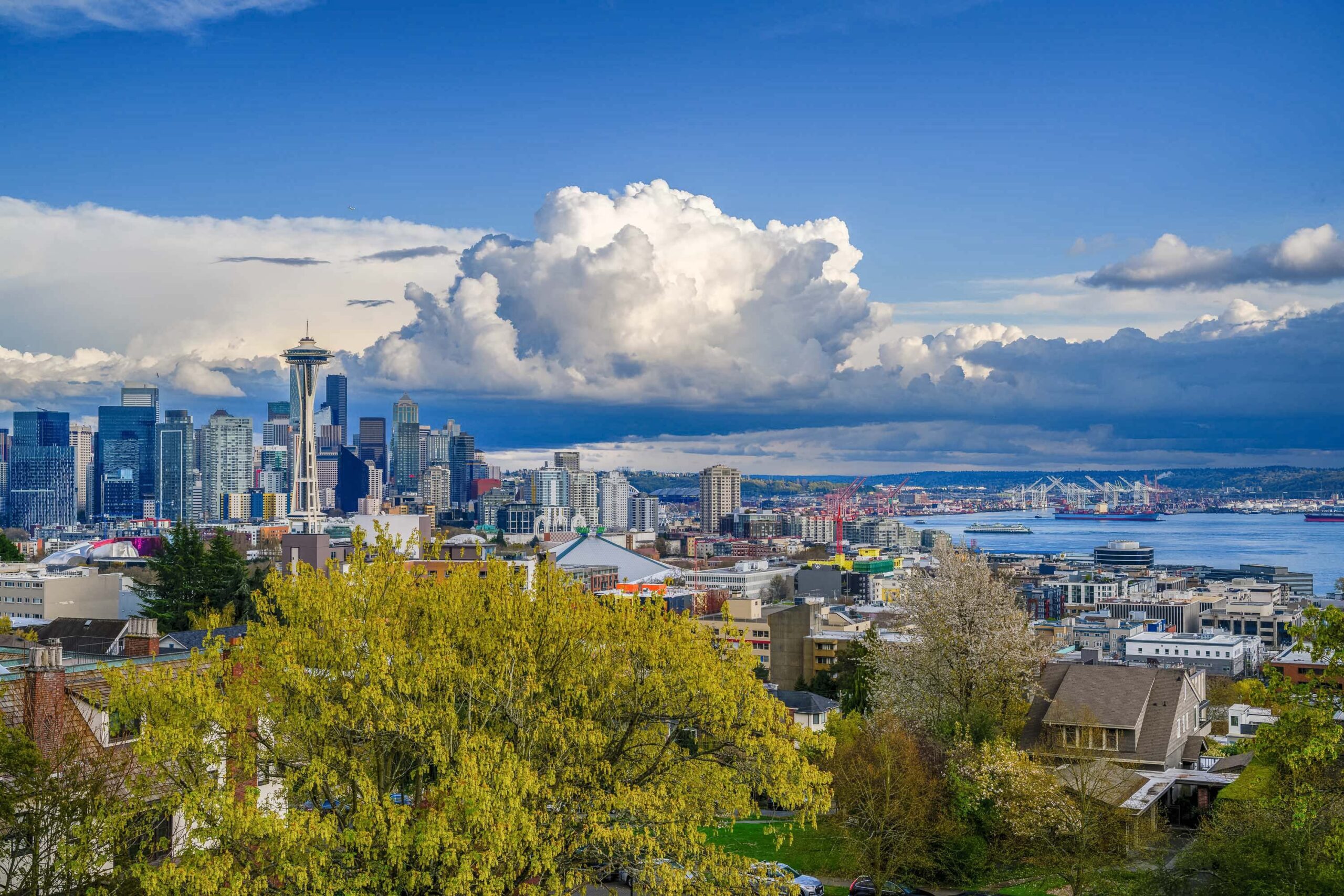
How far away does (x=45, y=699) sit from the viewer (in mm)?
14609

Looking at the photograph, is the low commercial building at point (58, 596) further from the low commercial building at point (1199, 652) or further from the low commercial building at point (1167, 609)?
the low commercial building at point (1167, 609)

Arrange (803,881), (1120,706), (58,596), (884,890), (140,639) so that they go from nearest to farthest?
(884,890) → (803,881) → (1120,706) → (140,639) → (58,596)

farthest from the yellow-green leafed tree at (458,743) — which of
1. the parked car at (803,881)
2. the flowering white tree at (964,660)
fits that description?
the flowering white tree at (964,660)

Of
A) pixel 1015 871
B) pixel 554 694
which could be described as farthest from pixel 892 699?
pixel 554 694

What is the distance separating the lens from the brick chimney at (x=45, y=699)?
1344 cm

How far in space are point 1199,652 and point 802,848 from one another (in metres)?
66.5

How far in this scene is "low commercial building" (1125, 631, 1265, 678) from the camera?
272 ft

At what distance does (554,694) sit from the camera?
14.9 meters

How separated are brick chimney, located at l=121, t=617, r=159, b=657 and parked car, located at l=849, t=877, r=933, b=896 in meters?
14.5

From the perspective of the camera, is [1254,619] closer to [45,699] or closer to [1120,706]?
[1120,706]

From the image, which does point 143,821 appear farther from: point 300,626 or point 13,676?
point 13,676

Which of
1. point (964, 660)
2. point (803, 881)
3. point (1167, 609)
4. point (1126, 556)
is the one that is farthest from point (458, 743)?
point (1126, 556)

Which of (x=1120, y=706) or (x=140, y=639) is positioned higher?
(x=140, y=639)

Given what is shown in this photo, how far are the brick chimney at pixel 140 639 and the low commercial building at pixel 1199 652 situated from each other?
64.0m
